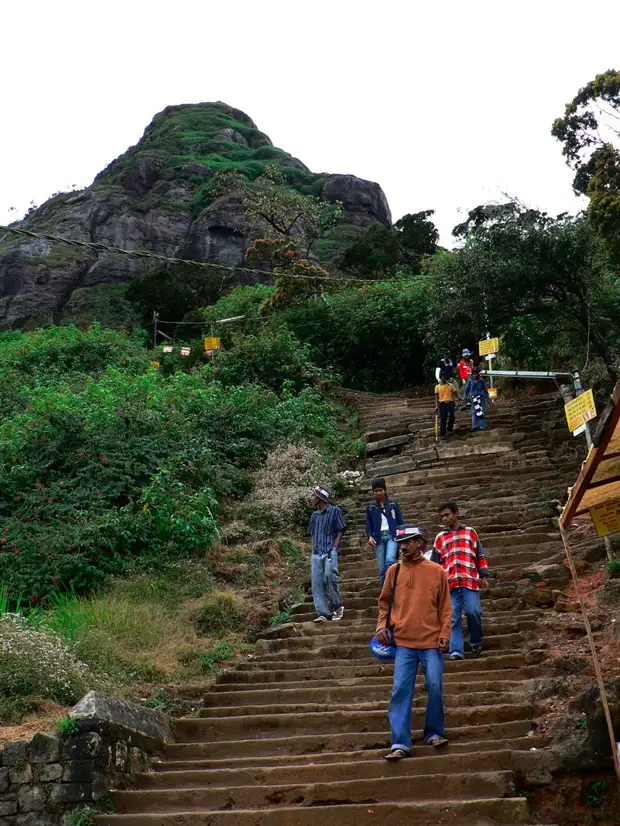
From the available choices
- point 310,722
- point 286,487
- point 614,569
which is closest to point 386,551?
point 614,569

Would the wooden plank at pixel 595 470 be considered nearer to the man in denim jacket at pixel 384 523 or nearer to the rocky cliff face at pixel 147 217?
the man in denim jacket at pixel 384 523

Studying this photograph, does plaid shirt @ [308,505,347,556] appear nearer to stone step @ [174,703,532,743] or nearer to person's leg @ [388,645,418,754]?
stone step @ [174,703,532,743]

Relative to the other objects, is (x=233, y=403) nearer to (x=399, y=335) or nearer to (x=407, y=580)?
(x=399, y=335)

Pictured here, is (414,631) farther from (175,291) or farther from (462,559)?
(175,291)

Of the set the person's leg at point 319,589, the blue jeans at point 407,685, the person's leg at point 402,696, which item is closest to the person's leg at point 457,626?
the blue jeans at point 407,685

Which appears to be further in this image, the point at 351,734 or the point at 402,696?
the point at 351,734

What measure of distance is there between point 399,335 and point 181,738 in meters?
20.7

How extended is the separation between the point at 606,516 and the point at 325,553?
12.7ft

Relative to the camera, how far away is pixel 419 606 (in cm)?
638

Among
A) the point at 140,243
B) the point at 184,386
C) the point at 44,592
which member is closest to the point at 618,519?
the point at 44,592

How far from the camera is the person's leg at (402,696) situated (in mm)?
6219

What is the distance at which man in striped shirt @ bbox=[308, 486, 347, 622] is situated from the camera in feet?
33.1

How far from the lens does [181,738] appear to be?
7.84 metres

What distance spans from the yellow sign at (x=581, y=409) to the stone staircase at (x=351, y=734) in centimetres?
180
